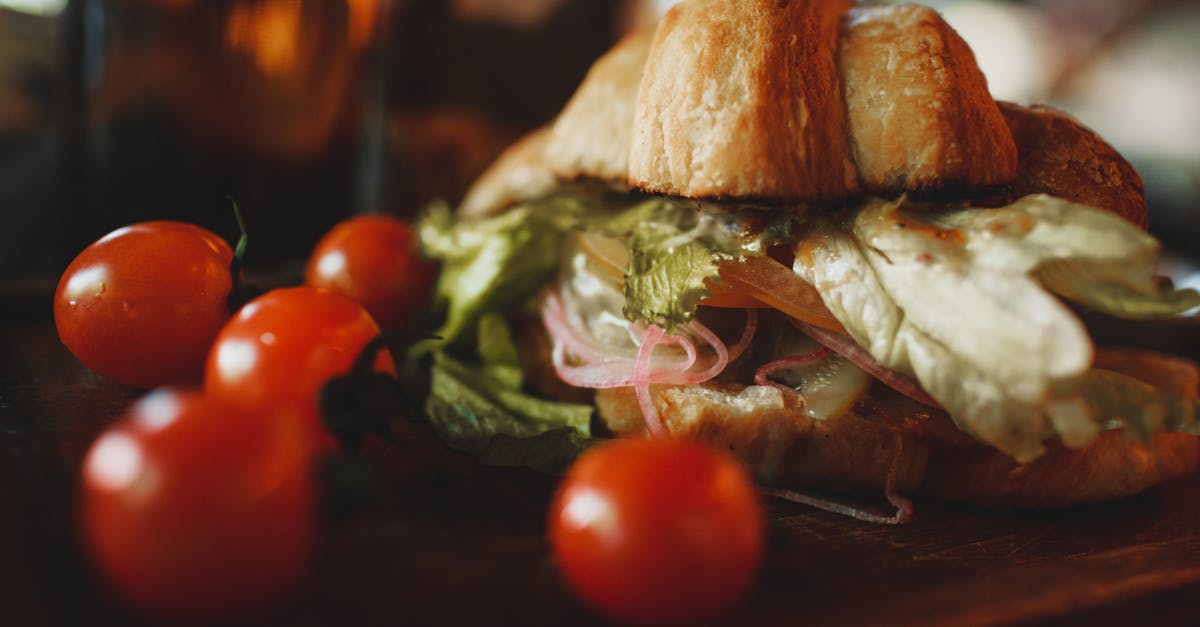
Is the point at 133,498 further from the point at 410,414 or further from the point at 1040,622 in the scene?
the point at 1040,622

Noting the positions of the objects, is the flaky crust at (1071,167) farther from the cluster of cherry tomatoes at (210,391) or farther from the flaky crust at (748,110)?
the cluster of cherry tomatoes at (210,391)

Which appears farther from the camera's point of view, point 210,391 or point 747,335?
point 747,335

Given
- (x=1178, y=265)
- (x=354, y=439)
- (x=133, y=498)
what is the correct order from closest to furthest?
(x=133, y=498), (x=354, y=439), (x=1178, y=265)

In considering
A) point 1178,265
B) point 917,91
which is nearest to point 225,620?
point 917,91

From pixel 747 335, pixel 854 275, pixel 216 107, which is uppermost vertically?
pixel 854 275

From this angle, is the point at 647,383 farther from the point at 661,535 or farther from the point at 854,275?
the point at 661,535

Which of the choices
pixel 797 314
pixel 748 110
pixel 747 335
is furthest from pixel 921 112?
pixel 747 335
